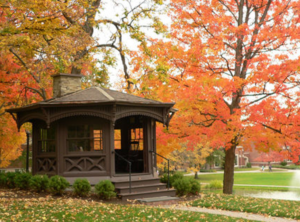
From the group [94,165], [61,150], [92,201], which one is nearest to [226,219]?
[92,201]

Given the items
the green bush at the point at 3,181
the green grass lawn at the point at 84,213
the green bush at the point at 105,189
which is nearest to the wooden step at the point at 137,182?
the green bush at the point at 105,189

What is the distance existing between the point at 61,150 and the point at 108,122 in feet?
6.98

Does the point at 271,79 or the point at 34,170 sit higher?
the point at 271,79

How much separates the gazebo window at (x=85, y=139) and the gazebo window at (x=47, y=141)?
962mm

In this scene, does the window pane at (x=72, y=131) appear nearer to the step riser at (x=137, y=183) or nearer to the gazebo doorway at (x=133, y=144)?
the gazebo doorway at (x=133, y=144)

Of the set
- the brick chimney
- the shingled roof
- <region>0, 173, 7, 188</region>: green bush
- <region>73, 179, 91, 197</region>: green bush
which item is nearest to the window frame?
the shingled roof

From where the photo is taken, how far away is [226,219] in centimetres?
936

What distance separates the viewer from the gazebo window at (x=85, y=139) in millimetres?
13656

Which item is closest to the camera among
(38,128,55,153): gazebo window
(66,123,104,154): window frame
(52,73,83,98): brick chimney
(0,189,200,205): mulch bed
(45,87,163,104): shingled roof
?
(0,189,200,205): mulch bed

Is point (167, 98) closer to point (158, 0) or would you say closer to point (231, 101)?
point (231, 101)

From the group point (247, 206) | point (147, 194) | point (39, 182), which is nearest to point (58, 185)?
point (39, 182)

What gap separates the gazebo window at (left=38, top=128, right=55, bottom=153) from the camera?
1427cm

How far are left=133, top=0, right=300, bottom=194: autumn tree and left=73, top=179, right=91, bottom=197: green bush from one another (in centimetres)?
568

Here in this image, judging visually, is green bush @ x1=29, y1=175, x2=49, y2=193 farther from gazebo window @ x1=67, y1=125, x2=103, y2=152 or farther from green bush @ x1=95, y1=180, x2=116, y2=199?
green bush @ x1=95, y1=180, x2=116, y2=199
